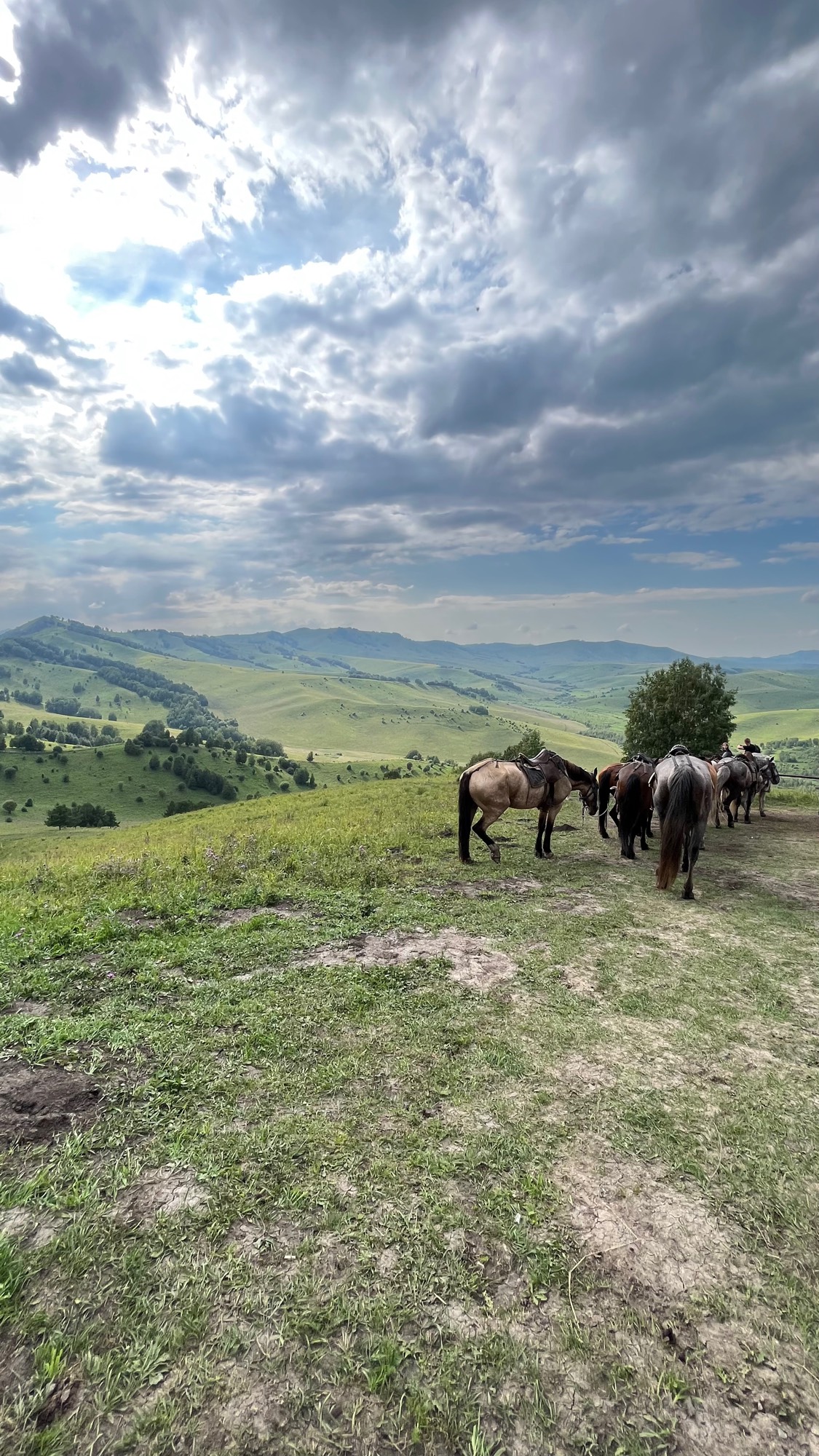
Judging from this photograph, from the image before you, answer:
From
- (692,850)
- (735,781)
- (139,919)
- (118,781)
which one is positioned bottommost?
(118,781)

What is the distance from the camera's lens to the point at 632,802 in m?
14.3

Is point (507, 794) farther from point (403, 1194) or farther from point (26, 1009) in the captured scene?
point (26, 1009)

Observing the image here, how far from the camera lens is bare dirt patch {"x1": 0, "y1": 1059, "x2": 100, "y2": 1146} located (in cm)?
450

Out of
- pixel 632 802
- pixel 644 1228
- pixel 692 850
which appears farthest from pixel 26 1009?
pixel 632 802

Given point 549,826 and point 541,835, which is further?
point 541,835

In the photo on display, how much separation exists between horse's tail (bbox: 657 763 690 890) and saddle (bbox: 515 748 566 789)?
2.94 meters

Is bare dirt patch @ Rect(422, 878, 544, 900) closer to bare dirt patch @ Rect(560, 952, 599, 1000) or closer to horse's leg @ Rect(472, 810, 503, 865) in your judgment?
horse's leg @ Rect(472, 810, 503, 865)

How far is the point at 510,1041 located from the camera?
582cm

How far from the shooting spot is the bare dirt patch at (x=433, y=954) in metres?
7.41

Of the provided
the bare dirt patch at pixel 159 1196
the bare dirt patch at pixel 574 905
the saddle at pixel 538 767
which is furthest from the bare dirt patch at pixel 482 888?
Answer: the bare dirt patch at pixel 159 1196

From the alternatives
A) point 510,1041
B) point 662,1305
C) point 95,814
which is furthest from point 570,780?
point 95,814

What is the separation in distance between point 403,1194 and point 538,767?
10.5 metres

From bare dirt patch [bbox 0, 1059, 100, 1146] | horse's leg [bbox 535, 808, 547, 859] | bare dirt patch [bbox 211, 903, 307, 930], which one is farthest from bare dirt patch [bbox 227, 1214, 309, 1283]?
horse's leg [bbox 535, 808, 547, 859]

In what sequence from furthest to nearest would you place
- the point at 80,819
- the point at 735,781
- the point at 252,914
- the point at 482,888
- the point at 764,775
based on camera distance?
the point at 80,819 → the point at 764,775 → the point at 735,781 → the point at 482,888 → the point at 252,914
